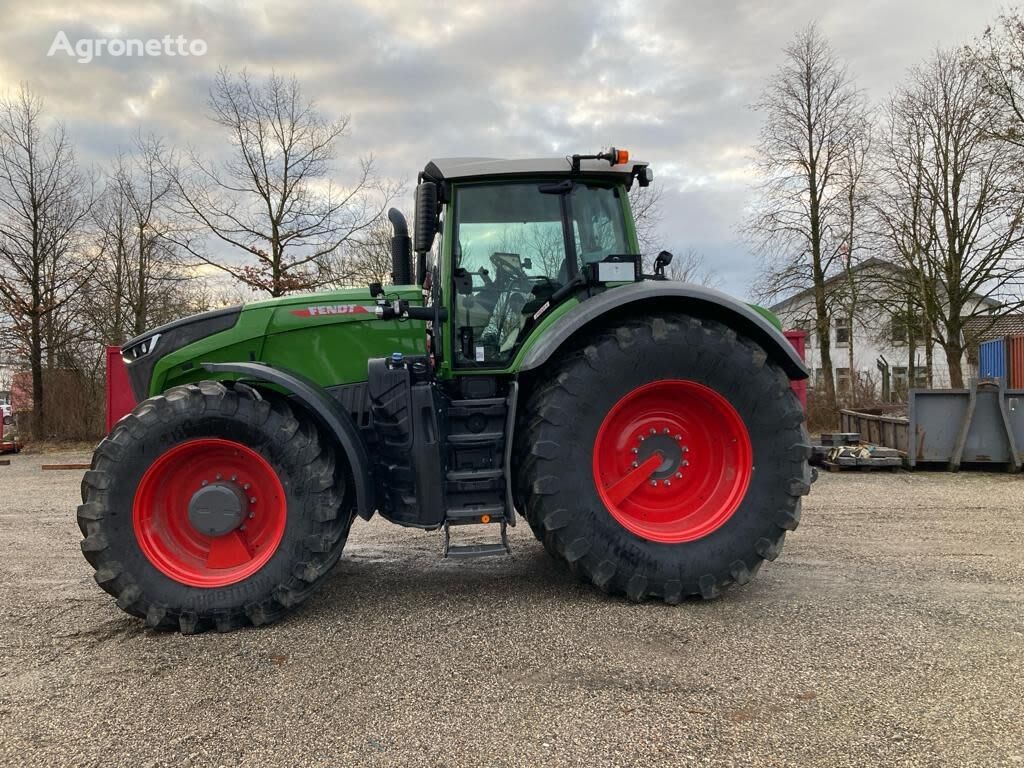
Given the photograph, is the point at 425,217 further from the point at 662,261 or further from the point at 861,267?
the point at 861,267

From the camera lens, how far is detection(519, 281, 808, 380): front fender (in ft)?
11.0

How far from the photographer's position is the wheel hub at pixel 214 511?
322 centimetres

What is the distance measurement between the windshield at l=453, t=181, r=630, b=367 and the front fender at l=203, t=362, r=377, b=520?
28.2 inches

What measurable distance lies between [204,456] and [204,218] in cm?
1405

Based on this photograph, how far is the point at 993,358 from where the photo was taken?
69.2 feet

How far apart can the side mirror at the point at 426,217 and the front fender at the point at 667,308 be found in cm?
78

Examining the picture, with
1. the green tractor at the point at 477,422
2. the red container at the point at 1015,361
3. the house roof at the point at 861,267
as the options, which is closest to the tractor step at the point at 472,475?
the green tractor at the point at 477,422

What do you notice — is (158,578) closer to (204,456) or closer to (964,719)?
(204,456)

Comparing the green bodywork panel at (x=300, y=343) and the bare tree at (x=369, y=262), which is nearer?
the green bodywork panel at (x=300, y=343)

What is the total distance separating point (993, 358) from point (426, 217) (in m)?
23.8

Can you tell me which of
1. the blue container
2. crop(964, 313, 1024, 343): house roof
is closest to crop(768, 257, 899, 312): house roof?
crop(964, 313, 1024, 343): house roof

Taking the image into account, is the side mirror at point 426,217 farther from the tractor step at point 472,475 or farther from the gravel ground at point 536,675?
the gravel ground at point 536,675

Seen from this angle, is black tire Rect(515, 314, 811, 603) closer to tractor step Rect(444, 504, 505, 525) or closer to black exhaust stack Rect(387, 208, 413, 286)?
tractor step Rect(444, 504, 505, 525)

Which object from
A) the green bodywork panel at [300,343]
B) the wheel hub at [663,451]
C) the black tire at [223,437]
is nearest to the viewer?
the black tire at [223,437]
